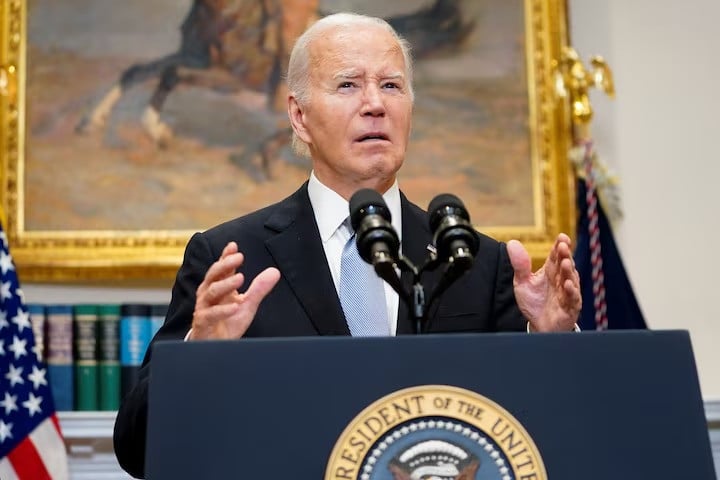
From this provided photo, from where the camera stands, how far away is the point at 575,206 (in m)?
5.38

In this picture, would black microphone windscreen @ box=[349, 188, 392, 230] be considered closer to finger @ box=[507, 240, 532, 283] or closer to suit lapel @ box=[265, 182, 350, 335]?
finger @ box=[507, 240, 532, 283]

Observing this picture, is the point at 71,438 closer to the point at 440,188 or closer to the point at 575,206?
the point at 440,188

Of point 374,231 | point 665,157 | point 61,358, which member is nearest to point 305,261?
point 374,231

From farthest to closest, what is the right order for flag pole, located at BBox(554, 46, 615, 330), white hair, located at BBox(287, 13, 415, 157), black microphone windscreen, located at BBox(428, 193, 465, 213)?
1. flag pole, located at BBox(554, 46, 615, 330)
2. white hair, located at BBox(287, 13, 415, 157)
3. black microphone windscreen, located at BBox(428, 193, 465, 213)

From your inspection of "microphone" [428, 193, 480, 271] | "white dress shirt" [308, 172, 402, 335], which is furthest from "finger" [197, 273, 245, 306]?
"white dress shirt" [308, 172, 402, 335]

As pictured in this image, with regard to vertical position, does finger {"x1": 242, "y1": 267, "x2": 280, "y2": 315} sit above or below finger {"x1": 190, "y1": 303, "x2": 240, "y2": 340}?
above

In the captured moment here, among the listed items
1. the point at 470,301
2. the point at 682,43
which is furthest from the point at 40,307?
the point at 682,43

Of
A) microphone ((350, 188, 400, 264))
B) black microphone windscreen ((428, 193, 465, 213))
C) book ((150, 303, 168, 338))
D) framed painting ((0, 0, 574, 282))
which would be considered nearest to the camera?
microphone ((350, 188, 400, 264))

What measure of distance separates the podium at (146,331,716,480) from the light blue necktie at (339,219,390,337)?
0.83 metres

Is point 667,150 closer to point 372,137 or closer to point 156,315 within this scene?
point 156,315

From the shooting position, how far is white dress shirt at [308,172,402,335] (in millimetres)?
2781

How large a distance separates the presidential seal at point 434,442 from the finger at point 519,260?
0.58 m

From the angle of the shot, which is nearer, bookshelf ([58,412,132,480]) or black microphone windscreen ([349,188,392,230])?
black microphone windscreen ([349,188,392,230])

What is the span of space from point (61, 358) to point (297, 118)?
7.29ft
